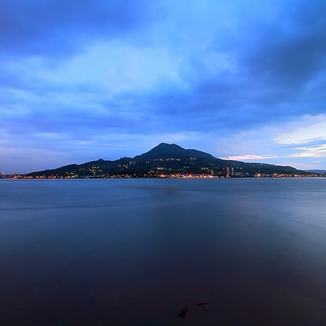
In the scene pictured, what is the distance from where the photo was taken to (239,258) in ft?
26.3

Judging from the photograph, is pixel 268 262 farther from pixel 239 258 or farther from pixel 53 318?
pixel 53 318

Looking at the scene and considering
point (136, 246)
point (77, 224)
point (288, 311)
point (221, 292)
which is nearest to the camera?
point (288, 311)

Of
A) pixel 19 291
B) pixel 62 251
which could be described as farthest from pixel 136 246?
pixel 19 291

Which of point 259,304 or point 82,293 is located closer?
point 259,304

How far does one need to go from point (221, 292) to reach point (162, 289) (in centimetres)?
144

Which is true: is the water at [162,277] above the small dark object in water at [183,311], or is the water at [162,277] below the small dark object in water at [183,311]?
below

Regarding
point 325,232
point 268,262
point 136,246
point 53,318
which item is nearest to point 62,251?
point 136,246

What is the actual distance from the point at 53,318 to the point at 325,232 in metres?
13.2

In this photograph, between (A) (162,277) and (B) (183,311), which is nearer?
(B) (183,311)

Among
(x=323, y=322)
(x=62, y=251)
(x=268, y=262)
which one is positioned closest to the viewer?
(x=323, y=322)

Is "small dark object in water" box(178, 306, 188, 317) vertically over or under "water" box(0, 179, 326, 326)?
over

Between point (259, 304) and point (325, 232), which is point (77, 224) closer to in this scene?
point (259, 304)

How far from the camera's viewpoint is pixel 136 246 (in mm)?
9570

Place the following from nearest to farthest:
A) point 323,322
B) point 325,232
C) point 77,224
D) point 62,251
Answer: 1. point 323,322
2. point 62,251
3. point 325,232
4. point 77,224
